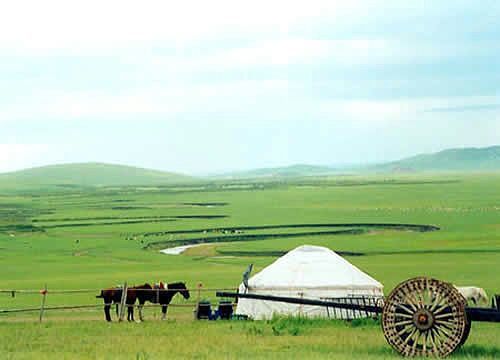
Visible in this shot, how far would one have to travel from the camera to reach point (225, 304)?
25.7 m

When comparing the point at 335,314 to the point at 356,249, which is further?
the point at 356,249

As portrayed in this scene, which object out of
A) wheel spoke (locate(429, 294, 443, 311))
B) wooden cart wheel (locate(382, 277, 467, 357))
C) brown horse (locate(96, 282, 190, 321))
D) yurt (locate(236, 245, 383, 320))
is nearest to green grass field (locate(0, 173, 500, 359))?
brown horse (locate(96, 282, 190, 321))

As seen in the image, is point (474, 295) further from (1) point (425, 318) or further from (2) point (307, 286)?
(1) point (425, 318)

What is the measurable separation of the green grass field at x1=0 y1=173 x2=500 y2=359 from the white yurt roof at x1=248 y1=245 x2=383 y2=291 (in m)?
2.25

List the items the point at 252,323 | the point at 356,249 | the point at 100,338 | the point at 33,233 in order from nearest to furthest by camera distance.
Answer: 1. the point at 100,338
2. the point at 252,323
3. the point at 356,249
4. the point at 33,233

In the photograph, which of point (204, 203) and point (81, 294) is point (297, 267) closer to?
point (81, 294)

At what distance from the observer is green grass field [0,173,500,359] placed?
19.0 m

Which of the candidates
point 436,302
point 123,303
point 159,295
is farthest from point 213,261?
point 436,302

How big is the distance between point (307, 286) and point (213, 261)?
23.7m

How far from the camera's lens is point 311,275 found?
2622 centimetres

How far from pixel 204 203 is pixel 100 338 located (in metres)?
103

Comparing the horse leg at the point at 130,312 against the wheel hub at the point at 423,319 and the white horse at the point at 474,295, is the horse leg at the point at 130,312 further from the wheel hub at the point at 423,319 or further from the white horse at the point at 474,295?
the wheel hub at the point at 423,319

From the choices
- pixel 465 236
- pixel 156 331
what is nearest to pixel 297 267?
pixel 156 331

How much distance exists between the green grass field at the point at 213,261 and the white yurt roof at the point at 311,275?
2253mm
